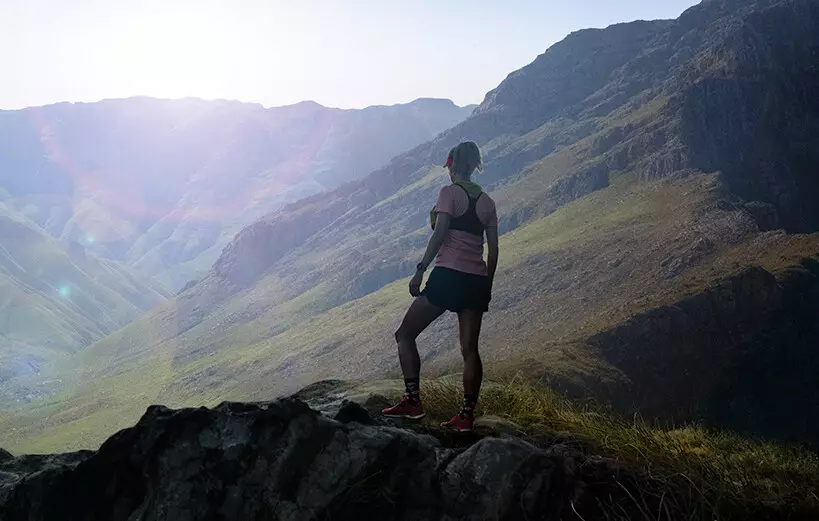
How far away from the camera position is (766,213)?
6712 centimetres

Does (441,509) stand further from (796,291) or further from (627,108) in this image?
(627,108)

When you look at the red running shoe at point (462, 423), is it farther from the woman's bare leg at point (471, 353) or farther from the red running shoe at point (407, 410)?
the red running shoe at point (407, 410)

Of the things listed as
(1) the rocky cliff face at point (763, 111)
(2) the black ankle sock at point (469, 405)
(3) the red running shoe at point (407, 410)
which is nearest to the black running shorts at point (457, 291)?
(2) the black ankle sock at point (469, 405)

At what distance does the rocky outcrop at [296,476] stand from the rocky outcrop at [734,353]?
29.4 meters

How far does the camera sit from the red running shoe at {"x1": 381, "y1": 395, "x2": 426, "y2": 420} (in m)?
6.75

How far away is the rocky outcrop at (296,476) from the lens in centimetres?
511

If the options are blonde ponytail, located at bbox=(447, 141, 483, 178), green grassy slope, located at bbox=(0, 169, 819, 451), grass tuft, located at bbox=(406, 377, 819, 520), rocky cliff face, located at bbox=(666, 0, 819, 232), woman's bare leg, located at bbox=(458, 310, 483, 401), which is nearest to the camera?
grass tuft, located at bbox=(406, 377, 819, 520)

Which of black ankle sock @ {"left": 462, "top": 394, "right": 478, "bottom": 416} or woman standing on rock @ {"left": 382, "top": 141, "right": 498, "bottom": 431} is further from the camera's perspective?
woman standing on rock @ {"left": 382, "top": 141, "right": 498, "bottom": 431}

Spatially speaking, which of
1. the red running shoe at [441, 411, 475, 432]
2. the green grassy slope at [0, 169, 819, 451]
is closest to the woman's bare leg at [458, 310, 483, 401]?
the red running shoe at [441, 411, 475, 432]

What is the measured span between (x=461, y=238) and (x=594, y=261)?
61105 millimetres

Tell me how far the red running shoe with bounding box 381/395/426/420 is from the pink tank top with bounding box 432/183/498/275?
1.48 metres

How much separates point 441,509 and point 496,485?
0.48 m

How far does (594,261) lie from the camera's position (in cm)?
6519

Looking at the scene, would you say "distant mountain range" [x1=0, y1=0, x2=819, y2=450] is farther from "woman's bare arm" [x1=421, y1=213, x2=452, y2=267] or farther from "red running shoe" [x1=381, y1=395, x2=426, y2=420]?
"woman's bare arm" [x1=421, y1=213, x2=452, y2=267]
